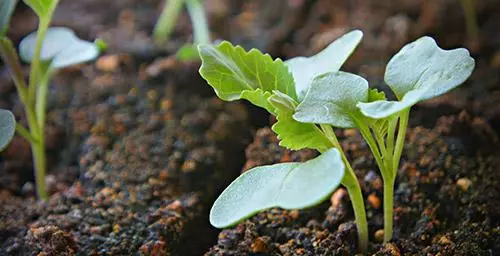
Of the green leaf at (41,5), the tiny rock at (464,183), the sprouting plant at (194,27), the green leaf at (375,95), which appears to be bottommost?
the tiny rock at (464,183)

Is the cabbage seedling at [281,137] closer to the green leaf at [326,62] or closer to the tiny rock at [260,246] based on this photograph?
the green leaf at [326,62]

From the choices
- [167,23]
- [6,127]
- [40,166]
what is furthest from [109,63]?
[6,127]

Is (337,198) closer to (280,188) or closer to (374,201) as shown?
(374,201)

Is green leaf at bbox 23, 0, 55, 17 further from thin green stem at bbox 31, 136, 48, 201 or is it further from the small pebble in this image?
the small pebble

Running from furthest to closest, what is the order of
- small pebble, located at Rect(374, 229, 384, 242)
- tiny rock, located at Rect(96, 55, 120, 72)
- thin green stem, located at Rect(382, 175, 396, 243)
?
tiny rock, located at Rect(96, 55, 120, 72), small pebble, located at Rect(374, 229, 384, 242), thin green stem, located at Rect(382, 175, 396, 243)

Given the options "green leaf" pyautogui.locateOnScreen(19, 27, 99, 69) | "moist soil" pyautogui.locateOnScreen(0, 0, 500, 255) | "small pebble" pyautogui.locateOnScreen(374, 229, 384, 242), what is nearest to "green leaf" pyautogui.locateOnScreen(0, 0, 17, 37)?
"green leaf" pyautogui.locateOnScreen(19, 27, 99, 69)

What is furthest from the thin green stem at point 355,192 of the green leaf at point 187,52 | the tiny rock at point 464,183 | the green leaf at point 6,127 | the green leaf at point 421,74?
the green leaf at point 187,52
